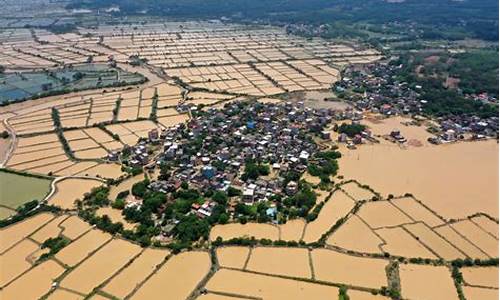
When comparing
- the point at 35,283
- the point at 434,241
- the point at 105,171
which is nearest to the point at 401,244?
the point at 434,241

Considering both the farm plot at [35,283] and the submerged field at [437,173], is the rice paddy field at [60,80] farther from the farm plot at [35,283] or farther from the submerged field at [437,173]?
the farm plot at [35,283]

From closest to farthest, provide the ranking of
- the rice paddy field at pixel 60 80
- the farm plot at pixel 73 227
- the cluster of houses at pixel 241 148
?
the farm plot at pixel 73 227
the cluster of houses at pixel 241 148
the rice paddy field at pixel 60 80

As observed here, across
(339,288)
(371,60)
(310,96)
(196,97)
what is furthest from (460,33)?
(339,288)

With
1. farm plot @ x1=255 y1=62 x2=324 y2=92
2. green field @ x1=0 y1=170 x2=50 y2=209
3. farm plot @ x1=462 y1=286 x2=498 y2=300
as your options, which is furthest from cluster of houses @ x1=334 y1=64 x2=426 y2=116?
green field @ x1=0 y1=170 x2=50 y2=209

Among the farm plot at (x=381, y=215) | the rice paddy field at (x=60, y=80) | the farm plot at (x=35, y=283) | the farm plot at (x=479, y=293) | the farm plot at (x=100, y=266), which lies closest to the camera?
the farm plot at (x=479, y=293)

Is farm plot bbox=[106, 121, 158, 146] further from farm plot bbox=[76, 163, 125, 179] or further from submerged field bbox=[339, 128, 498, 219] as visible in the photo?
submerged field bbox=[339, 128, 498, 219]

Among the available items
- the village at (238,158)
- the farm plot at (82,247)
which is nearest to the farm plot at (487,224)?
the village at (238,158)
